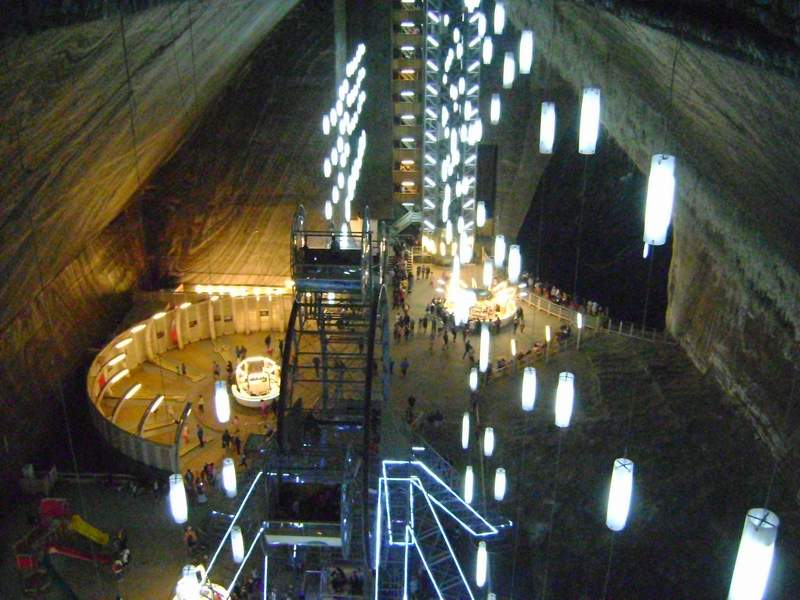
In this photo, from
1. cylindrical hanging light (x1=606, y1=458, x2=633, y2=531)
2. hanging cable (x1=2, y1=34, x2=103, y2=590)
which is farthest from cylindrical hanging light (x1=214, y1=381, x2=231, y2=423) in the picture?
cylindrical hanging light (x1=606, y1=458, x2=633, y2=531)

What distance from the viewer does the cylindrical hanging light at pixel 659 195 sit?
641 centimetres

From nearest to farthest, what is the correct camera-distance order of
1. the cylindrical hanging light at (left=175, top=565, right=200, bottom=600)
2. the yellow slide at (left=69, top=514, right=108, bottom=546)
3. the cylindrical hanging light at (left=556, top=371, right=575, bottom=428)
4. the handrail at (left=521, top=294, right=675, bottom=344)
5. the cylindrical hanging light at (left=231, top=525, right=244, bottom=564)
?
the cylindrical hanging light at (left=556, top=371, right=575, bottom=428)
the cylindrical hanging light at (left=175, top=565, right=200, bottom=600)
the cylindrical hanging light at (left=231, top=525, right=244, bottom=564)
the yellow slide at (left=69, top=514, right=108, bottom=546)
the handrail at (left=521, top=294, right=675, bottom=344)

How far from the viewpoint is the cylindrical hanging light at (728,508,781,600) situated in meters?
5.12

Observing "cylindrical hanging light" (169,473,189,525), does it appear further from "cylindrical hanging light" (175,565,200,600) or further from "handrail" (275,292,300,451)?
"handrail" (275,292,300,451)

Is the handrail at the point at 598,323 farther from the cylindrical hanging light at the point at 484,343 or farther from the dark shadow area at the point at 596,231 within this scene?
the dark shadow area at the point at 596,231

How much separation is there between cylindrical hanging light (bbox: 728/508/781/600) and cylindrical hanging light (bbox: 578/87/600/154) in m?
3.81

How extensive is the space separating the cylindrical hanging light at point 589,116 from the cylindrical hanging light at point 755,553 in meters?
3.81

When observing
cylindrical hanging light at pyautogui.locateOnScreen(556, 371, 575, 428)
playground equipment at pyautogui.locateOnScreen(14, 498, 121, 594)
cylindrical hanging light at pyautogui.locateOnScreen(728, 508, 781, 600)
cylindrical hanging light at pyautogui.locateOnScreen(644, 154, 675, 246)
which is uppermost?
cylindrical hanging light at pyautogui.locateOnScreen(644, 154, 675, 246)

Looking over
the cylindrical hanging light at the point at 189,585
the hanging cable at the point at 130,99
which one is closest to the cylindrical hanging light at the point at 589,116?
the hanging cable at the point at 130,99

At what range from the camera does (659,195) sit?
6523mm

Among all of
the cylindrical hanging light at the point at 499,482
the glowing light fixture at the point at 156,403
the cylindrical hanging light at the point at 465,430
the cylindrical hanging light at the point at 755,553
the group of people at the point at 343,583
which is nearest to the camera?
the cylindrical hanging light at the point at 755,553

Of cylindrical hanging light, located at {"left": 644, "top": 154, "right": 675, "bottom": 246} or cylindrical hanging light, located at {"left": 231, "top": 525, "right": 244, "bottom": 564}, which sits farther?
cylindrical hanging light, located at {"left": 231, "top": 525, "right": 244, "bottom": 564}

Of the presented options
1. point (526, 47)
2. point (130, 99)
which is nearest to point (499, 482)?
point (526, 47)

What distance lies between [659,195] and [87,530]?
35.8 ft
